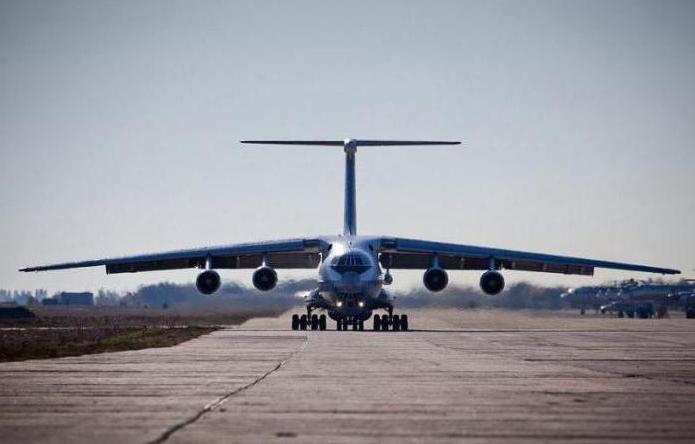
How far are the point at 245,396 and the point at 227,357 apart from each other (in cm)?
795

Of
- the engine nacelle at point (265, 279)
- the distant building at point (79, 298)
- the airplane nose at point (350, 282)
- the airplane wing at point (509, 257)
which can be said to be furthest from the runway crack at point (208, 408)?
the distant building at point (79, 298)

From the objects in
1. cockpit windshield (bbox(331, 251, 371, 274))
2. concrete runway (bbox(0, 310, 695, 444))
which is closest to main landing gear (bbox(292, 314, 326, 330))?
cockpit windshield (bbox(331, 251, 371, 274))

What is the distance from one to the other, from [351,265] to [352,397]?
903 inches

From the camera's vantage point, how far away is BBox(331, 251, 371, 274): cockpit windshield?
1389 inches

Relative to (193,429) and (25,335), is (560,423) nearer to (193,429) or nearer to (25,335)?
(193,429)

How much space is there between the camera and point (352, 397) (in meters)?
12.4

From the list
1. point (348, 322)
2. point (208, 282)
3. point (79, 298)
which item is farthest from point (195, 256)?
point (79, 298)

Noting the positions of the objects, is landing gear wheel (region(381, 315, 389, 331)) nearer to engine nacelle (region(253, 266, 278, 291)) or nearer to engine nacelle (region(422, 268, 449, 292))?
engine nacelle (region(422, 268, 449, 292))

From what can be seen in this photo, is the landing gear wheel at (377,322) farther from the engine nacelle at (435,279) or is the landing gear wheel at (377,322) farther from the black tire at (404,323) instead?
the engine nacelle at (435,279)

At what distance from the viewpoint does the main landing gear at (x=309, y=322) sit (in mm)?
38000

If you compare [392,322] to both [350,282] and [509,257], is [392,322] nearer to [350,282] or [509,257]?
[350,282]

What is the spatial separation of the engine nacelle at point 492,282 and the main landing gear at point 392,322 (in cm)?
291

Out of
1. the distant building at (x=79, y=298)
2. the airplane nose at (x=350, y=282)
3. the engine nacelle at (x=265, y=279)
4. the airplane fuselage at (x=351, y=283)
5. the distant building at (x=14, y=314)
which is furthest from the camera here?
the distant building at (x=79, y=298)

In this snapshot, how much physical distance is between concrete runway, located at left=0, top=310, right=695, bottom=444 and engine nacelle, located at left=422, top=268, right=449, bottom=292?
15582 mm
